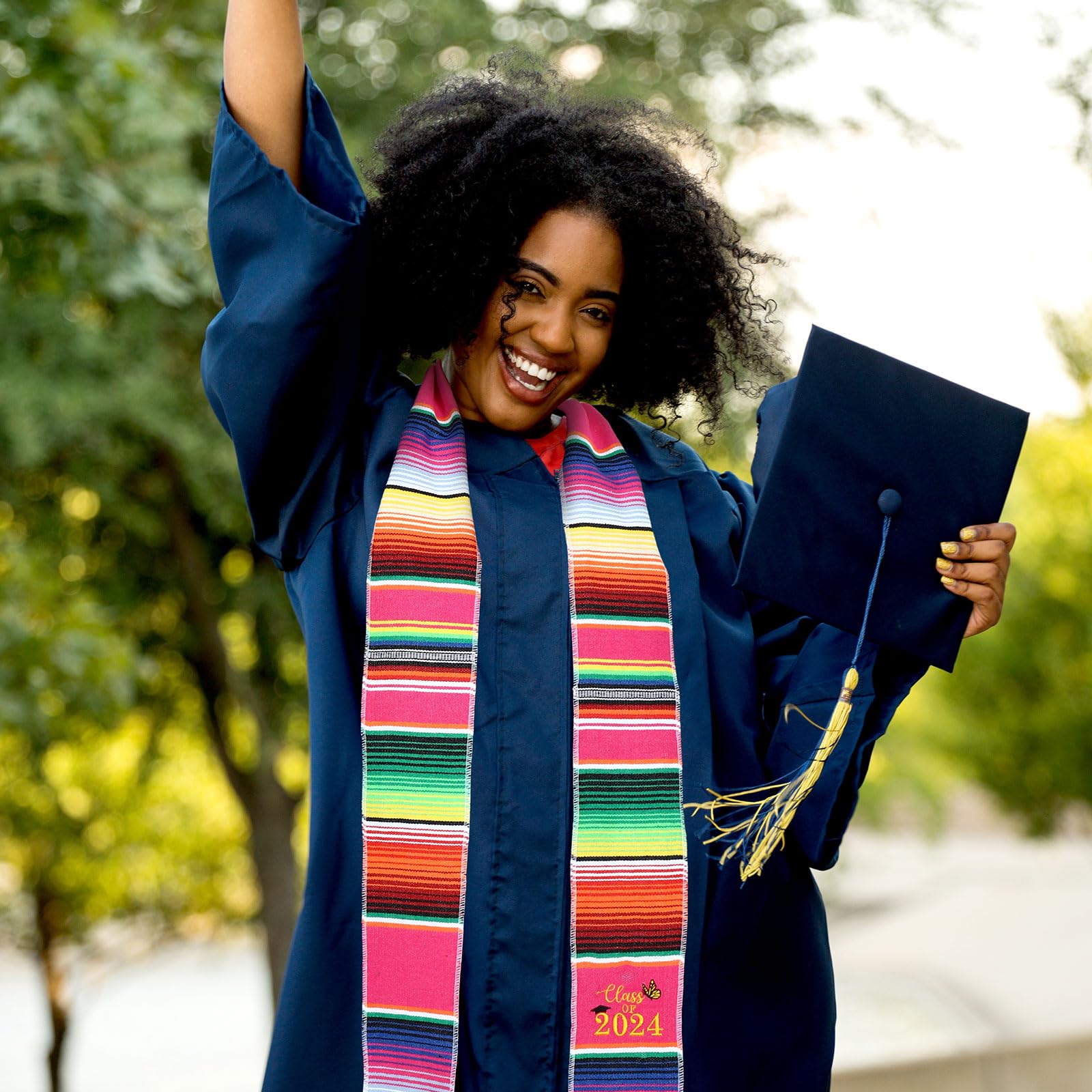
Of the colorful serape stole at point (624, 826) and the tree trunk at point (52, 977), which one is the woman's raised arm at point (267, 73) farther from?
the tree trunk at point (52, 977)

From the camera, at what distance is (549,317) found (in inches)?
68.4

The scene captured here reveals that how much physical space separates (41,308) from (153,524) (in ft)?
5.60

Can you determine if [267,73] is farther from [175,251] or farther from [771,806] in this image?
[175,251]

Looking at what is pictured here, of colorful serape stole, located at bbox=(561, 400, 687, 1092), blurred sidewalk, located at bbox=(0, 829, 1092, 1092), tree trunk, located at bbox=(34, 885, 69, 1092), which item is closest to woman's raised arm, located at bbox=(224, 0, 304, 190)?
colorful serape stole, located at bbox=(561, 400, 687, 1092)

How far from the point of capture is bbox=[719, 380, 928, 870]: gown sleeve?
5.35 feet

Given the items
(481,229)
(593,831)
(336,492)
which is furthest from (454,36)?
(593,831)

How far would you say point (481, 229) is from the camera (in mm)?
1844

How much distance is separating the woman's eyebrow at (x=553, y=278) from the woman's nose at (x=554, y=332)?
0.04 m

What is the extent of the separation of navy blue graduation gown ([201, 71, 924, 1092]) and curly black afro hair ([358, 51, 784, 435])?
0.59ft

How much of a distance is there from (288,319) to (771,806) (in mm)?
831

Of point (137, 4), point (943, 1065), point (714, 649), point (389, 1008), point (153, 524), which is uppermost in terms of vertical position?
point (137, 4)

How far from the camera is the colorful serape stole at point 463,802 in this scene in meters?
1.52

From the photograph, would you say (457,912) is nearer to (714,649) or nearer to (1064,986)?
(714,649)

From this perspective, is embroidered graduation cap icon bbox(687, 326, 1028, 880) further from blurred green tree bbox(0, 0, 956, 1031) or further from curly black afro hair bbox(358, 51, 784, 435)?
blurred green tree bbox(0, 0, 956, 1031)
